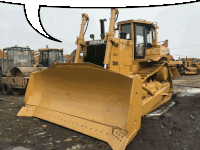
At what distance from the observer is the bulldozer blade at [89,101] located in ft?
8.97

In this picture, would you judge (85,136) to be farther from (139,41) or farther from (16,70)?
(16,70)

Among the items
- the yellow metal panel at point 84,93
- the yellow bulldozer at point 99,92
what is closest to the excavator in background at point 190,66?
the yellow bulldozer at point 99,92

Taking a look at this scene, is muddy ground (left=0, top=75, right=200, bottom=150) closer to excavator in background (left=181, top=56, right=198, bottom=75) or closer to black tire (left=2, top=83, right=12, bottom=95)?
black tire (left=2, top=83, right=12, bottom=95)

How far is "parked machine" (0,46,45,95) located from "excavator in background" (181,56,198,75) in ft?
67.0

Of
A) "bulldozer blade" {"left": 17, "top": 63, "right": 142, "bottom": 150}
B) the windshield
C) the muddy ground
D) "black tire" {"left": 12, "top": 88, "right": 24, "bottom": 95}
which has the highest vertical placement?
the windshield

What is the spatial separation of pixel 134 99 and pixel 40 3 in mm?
2192

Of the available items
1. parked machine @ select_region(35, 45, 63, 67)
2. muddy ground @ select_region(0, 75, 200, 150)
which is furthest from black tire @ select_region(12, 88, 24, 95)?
parked machine @ select_region(35, 45, 63, 67)

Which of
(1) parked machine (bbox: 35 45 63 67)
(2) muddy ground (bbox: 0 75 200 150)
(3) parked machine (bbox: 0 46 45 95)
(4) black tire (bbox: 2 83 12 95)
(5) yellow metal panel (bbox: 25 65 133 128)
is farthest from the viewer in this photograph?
(1) parked machine (bbox: 35 45 63 67)

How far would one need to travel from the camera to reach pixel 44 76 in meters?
4.10

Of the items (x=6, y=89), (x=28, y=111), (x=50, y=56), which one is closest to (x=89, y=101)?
(x=28, y=111)

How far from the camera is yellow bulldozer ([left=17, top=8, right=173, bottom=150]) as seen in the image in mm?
2775

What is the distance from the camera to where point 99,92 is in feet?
10.6

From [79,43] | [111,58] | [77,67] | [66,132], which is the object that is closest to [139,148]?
[66,132]

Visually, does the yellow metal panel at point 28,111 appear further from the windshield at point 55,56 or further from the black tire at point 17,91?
the windshield at point 55,56
